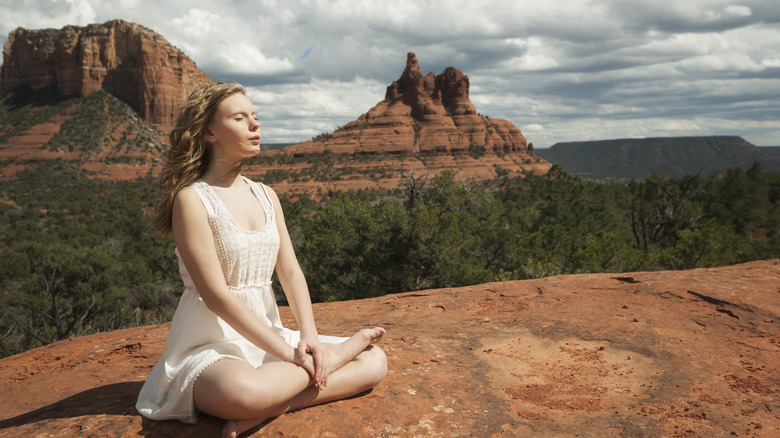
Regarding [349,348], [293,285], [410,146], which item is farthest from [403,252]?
[410,146]

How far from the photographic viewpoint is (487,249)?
1897cm

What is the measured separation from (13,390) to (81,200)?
55287mm

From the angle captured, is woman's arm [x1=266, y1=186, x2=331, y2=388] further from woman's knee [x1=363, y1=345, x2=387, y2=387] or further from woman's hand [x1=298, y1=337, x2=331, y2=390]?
woman's knee [x1=363, y1=345, x2=387, y2=387]

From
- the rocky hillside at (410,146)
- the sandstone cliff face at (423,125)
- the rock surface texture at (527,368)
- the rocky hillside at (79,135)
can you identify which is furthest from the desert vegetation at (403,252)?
the sandstone cliff face at (423,125)

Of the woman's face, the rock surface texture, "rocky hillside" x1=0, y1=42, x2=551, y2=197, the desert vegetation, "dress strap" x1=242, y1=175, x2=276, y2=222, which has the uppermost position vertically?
"rocky hillside" x1=0, y1=42, x2=551, y2=197

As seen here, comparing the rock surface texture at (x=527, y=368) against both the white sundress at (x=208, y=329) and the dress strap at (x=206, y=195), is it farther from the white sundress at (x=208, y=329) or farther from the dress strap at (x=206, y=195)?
the dress strap at (x=206, y=195)

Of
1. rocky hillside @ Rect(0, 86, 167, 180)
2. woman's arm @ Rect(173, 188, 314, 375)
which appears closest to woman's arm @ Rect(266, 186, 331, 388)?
woman's arm @ Rect(173, 188, 314, 375)

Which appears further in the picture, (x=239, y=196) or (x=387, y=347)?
(x=387, y=347)

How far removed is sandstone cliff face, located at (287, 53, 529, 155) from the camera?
98.5 meters

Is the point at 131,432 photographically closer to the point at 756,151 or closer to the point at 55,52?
the point at 55,52

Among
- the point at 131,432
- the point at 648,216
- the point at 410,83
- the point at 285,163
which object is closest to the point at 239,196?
the point at 131,432

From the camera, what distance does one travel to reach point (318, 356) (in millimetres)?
2844

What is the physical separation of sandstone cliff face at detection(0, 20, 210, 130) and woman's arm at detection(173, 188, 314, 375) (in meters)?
98.0

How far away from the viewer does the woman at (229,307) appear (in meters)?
2.65
